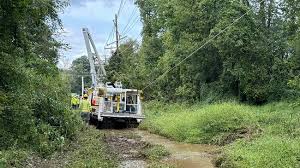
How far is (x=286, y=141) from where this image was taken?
14438 millimetres

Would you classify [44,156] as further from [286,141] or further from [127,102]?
[127,102]

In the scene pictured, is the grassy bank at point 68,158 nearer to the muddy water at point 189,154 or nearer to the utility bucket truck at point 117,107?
the muddy water at point 189,154

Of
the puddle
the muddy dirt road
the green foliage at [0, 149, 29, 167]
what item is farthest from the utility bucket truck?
the green foliage at [0, 149, 29, 167]

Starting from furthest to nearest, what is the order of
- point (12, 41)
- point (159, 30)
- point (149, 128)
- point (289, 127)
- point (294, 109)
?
point (159, 30)
point (149, 128)
point (294, 109)
point (289, 127)
point (12, 41)

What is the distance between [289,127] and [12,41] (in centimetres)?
1123

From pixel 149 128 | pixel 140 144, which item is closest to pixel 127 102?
pixel 149 128

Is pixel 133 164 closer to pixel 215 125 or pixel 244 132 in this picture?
pixel 244 132

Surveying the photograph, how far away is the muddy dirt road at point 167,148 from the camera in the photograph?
15.2m

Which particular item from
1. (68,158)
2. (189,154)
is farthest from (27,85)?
(189,154)

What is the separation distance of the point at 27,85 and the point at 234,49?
18023 mm

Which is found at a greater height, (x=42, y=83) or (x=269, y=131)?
(x=42, y=83)

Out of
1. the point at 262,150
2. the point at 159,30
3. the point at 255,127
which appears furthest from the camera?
the point at 159,30

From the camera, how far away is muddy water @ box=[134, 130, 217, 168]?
49.9 feet

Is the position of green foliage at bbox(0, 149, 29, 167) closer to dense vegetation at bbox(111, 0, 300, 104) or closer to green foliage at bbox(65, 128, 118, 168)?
green foliage at bbox(65, 128, 118, 168)
